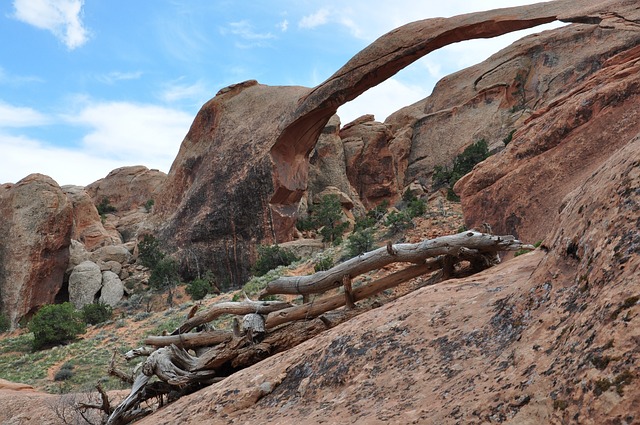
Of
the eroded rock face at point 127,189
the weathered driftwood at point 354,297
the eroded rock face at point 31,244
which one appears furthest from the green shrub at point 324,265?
the eroded rock face at point 127,189

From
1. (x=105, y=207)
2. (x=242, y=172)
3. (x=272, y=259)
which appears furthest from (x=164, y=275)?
(x=105, y=207)

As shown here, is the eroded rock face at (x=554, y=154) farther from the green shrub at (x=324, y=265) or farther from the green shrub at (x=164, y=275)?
the green shrub at (x=164, y=275)

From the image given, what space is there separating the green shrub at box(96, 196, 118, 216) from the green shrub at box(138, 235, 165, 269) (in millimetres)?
27373

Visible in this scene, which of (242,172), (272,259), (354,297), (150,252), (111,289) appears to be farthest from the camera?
(111,289)

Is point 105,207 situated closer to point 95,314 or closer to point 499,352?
point 95,314

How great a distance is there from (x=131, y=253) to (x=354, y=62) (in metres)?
23.1

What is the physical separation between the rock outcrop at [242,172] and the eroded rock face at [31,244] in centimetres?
667

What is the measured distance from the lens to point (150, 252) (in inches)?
1247

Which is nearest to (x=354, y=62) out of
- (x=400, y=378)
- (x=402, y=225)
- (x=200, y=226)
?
(x=402, y=225)

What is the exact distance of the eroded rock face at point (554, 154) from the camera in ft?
28.6

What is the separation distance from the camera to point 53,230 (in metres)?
32.5

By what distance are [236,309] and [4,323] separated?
28579 mm

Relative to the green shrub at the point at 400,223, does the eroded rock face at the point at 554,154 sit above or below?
above

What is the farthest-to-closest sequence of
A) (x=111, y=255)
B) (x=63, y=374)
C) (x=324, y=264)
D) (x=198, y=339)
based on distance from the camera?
(x=111, y=255) → (x=324, y=264) → (x=63, y=374) → (x=198, y=339)
